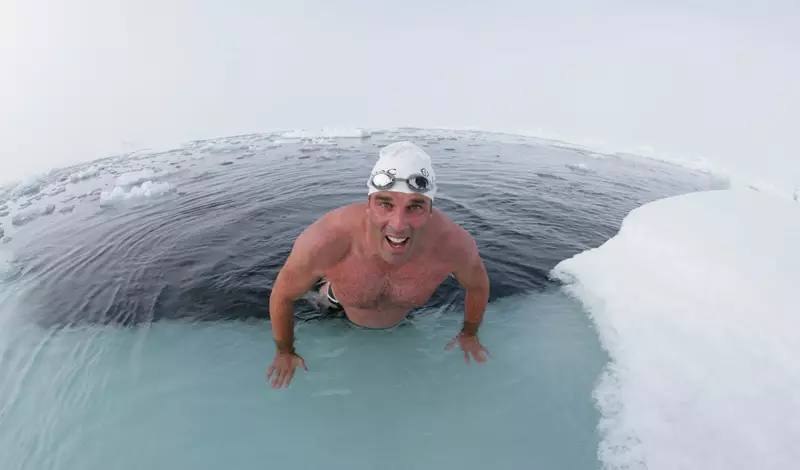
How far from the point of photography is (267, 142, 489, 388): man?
229 cm

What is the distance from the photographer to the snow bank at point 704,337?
2287 mm

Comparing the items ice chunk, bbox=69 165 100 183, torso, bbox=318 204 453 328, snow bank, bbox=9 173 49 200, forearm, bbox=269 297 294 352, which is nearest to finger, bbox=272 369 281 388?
forearm, bbox=269 297 294 352

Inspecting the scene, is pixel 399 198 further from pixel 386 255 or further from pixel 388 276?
pixel 388 276

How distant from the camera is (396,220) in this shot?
2268 mm

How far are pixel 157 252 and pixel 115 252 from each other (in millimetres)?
650

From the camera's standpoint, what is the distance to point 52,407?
2.73m

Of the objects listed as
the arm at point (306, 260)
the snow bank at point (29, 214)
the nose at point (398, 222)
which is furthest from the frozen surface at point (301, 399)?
the snow bank at point (29, 214)

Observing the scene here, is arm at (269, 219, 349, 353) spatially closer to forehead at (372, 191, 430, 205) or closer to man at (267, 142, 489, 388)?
man at (267, 142, 489, 388)

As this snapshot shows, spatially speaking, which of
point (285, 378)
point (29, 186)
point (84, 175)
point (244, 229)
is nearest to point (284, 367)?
point (285, 378)

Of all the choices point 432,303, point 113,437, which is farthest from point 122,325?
point 432,303

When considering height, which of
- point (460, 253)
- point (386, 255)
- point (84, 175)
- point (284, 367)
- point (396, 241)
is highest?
point (396, 241)

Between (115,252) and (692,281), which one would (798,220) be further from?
(115,252)

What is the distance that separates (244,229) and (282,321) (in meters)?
4.00

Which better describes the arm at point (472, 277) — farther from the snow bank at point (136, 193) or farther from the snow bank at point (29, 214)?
the snow bank at point (29, 214)
